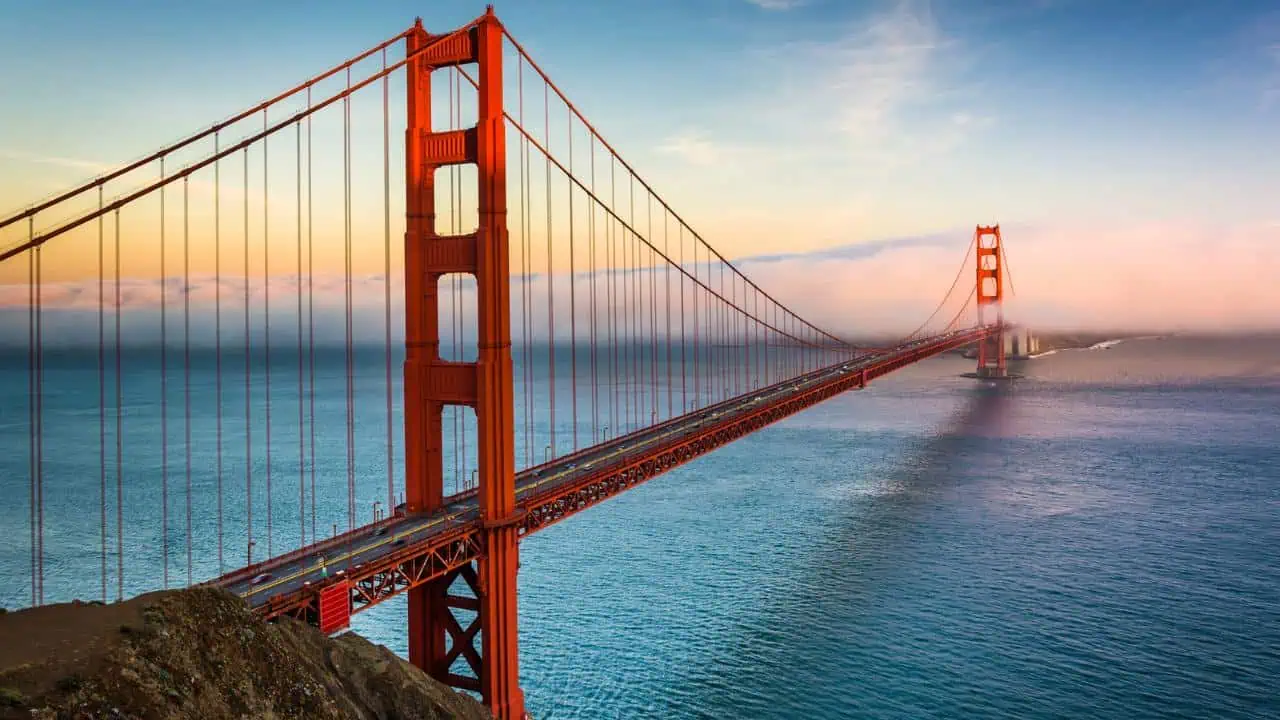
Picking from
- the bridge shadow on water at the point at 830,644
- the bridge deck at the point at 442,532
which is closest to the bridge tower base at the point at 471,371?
the bridge deck at the point at 442,532

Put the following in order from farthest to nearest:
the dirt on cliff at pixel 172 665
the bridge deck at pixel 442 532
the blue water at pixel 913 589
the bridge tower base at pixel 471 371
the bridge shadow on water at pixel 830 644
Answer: the blue water at pixel 913 589 < the bridge shadow on water at pixel 830 644 < the bridge tower base at pixel 471 371 < the bridge deck at pixel 442 532 < the dirt on cliff at pixel 172 665

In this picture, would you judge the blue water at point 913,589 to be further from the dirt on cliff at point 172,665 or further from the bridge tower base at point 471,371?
the dirt on cliff at point 172,665

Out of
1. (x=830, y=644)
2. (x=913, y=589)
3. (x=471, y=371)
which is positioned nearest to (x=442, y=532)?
(x=471, y=371)

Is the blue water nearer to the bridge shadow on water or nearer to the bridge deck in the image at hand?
the bridge shadow on water

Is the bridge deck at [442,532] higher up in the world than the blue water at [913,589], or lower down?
higher up

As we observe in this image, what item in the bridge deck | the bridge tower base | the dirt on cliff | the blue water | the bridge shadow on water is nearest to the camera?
the dirt on cliff

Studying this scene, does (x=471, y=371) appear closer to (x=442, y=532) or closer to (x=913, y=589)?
(x=442, y=532)

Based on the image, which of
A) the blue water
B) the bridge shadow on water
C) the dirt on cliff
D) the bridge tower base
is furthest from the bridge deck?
the bridge shadow on water
